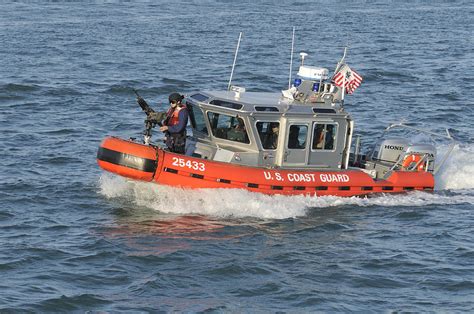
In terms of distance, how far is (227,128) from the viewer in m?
21.3

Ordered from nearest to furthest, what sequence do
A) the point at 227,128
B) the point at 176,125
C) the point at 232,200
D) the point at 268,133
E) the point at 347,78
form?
the point at 232,200, the point at 176,125, the point at 268,133, the point at 227,128, the point at 347,78

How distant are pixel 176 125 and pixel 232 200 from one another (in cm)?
197

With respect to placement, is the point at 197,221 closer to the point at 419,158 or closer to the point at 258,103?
the point at 258,103

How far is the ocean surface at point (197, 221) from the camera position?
55.0 feet

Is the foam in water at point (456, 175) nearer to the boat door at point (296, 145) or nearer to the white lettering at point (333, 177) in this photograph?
the white lettering at point (333, 177)

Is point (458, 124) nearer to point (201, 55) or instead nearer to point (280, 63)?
point (280, 63)

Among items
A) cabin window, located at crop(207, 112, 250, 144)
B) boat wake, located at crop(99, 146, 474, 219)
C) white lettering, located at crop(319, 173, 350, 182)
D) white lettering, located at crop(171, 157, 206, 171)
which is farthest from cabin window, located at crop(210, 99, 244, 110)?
white lettering, located at crop(319, 173, 350, 182)

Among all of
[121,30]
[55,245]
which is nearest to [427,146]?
[55,245]

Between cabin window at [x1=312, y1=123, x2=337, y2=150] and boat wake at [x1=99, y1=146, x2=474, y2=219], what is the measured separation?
3.64ft

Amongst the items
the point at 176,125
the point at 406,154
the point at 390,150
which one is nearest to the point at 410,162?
the point at 406,154

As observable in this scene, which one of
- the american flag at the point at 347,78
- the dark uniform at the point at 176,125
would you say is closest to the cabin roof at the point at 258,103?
the dark uniform at the point at 176,125

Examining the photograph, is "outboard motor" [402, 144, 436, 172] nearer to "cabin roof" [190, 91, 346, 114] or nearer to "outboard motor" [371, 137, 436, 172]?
"outboard motor" [371, 137, 436, 172]

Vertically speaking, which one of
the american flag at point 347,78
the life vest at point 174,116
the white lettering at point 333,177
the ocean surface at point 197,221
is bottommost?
the ocean surface at point 197,221

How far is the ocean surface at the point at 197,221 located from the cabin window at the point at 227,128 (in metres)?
1.34
